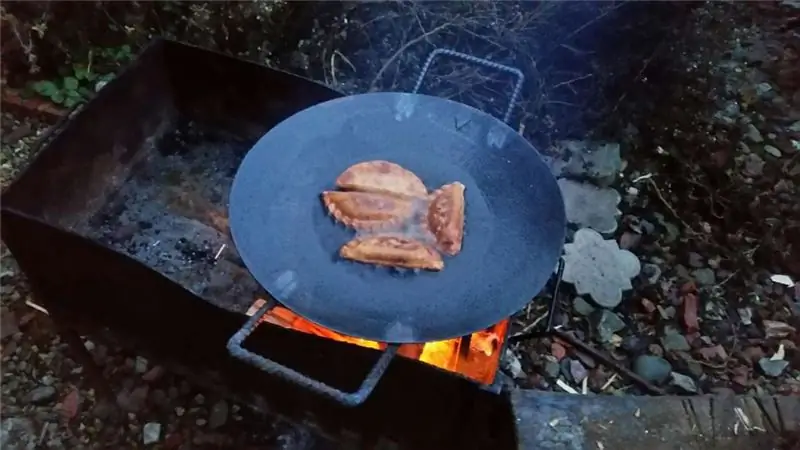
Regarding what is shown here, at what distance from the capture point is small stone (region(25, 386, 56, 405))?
7.75 feet

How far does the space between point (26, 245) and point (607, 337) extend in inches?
69.0

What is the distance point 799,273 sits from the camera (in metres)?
2.68

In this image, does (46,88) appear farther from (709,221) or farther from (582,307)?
(709,221)

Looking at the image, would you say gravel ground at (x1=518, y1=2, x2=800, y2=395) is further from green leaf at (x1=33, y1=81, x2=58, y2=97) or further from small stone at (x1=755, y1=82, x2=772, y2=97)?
green leaf at (x1=33, y1=81, x2=58, y2=97)

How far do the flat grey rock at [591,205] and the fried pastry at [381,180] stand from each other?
111 centimetres

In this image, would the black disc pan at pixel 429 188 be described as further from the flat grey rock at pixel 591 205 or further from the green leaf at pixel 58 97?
the green leaf at pixel 58 97

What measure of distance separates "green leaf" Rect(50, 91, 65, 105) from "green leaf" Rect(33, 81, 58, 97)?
0.01m

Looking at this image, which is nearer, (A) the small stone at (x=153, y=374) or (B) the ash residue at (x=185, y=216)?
(B) the ash residue at (x=185, y=216)

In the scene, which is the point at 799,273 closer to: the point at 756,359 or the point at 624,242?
the point at 756,359

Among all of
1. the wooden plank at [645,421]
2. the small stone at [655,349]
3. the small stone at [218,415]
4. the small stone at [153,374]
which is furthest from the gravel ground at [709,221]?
the small stone at [153,374]

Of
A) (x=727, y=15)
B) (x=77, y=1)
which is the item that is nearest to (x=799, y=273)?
(x=727, y=15)

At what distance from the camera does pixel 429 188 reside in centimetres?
181

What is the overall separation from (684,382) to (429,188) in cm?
117

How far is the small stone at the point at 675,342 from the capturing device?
2.48 m
